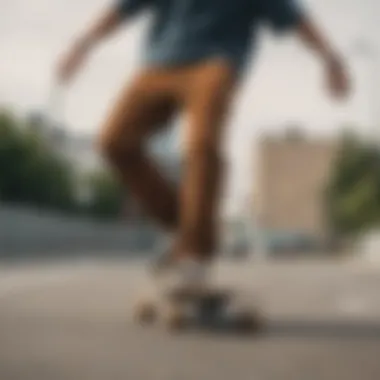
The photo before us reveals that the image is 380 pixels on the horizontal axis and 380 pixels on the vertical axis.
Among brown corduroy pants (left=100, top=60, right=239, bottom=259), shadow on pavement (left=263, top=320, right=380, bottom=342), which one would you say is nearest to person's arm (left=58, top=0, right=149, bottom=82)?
brown corduroy pants (left=100, top=60, right=239, bottom=259)

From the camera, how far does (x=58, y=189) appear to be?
150cm

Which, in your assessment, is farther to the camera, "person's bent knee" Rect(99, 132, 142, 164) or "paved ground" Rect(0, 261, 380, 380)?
"person's bent knee" Rect(99, 132, 142, 164)

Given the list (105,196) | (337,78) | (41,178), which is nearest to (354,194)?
(337,78)

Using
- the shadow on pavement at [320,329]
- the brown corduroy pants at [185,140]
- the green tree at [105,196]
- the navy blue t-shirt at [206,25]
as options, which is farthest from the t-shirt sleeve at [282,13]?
the shadow on pavement at [320,329]

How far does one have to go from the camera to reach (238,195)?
1470 mm

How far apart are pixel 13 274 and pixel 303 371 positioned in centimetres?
53

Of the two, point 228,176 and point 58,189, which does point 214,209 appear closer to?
point 228,176

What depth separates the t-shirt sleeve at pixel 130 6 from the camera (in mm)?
1494

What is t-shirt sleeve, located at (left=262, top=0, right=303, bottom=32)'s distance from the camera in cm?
149

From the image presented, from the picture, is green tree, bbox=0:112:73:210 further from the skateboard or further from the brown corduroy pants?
the skateboard

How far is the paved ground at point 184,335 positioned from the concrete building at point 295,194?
56 mm

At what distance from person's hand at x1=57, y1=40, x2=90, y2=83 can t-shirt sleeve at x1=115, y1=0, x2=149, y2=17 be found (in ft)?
0.28

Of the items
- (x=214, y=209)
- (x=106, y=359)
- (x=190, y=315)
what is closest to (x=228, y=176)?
(x=214, y=209)

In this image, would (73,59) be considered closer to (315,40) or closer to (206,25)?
(206,25)
